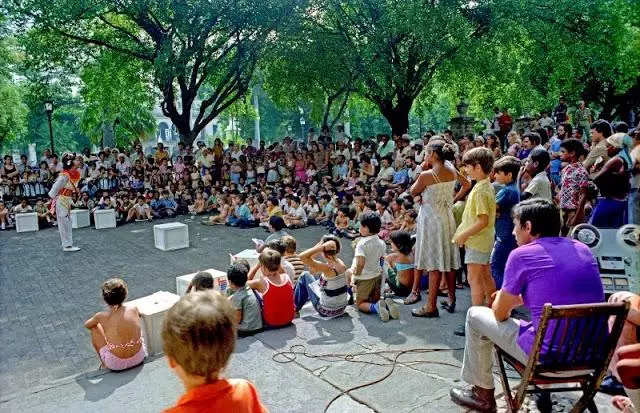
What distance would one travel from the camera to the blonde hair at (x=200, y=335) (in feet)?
5.34

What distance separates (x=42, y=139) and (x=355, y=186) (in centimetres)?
4903

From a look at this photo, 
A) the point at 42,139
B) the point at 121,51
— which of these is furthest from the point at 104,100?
the point at 42,139

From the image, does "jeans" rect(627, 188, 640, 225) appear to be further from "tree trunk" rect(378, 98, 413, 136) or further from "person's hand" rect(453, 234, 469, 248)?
"tree trunk" rect(378, 98, 413, 136)

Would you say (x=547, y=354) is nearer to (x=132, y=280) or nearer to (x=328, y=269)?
(x=328, y=269)

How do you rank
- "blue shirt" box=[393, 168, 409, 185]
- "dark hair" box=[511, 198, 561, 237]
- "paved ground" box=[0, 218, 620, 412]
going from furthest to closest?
"blue shirt" box=[393, 168, 409, 185] < "paved ground" box=[0, 218, 620, 412] < "dark hair" box=[511, 198, 561, 237]

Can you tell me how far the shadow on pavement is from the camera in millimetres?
3842

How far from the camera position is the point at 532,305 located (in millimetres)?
2660

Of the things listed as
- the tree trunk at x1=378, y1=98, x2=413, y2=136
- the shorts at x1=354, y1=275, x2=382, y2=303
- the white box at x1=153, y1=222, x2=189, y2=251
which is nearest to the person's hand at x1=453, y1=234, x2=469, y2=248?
the shorts at x1=354, y1=275, x2=382, y2=303

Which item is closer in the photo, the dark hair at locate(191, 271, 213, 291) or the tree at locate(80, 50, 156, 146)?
the dark hair at locate(191, 271, 213, 291)

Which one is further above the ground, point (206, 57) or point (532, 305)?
point (206, 57)

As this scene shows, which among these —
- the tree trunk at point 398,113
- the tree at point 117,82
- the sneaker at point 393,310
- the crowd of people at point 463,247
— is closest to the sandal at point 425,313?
the crowd of people at point 463,247

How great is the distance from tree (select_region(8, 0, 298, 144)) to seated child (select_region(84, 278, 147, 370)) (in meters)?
12.1

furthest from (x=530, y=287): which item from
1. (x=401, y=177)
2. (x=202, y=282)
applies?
(x=401, y=177)

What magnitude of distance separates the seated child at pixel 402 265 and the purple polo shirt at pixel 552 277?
296cm
